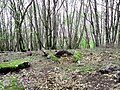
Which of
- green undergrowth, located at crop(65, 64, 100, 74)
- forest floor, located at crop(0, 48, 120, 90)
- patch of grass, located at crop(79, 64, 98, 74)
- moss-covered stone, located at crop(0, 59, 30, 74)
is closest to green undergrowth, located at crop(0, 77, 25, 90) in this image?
forest floor, located at crop(0, 48, 120, 90)

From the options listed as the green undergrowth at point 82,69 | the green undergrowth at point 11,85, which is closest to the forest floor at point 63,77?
the green undergrowth at point 82,69

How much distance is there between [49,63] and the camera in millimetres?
10312

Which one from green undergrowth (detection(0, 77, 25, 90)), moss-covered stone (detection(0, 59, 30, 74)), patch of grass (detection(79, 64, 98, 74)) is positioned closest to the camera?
green undergrowth (detection(0, 77, 25, 90))

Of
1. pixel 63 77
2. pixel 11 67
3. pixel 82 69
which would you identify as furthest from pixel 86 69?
pixel 11 67

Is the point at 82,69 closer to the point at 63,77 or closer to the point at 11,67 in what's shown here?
the point at 63,77

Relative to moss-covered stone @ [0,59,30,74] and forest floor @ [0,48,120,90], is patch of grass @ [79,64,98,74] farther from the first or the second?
moss-covered stone @ [0,59,30,74]

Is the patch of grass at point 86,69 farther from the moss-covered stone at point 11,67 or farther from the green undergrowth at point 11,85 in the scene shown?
the moss-covered stone at point 11,67

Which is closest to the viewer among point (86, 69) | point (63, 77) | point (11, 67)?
point (63, 77)

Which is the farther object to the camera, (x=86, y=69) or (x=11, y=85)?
(x=86, y=69)

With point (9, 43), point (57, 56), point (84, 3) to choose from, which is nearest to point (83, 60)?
point (57, 56)

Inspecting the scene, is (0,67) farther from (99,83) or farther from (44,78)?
(99,83)

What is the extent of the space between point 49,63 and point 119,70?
3.50 m

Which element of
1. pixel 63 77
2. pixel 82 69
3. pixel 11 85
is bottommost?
pixel 11 85

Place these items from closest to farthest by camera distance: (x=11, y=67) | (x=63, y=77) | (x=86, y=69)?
(x=63, y=77) < (x=86, y=69) < (x=11, y=67)
